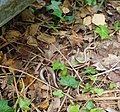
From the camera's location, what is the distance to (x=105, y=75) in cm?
176

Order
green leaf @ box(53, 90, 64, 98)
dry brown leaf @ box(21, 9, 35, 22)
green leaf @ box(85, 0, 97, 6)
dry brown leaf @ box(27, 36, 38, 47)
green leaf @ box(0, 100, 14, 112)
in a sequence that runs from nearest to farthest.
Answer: green leaf @ box(0, 100, 14, 112)
green leaf @ box(53, 90, 64, 98)
dry brown leaf @ box(27, 36, 38, 47)
dry brown leaf @ box(21, 9, 35, 22)
green leaf @ box(85, 0, 97, 6)

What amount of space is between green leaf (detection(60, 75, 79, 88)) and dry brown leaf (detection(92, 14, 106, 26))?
474mm

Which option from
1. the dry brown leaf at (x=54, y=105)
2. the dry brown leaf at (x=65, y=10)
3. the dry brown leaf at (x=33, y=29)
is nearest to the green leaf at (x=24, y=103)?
the dry brown leaf at (x=54, y=105)

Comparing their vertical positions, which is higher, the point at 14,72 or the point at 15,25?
the point at 15,25

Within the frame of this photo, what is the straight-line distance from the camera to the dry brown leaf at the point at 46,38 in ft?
6.19

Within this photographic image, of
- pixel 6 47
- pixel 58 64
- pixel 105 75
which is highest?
pixel 6 47

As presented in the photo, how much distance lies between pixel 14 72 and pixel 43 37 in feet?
0.97

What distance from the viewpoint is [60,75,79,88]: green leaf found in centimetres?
168

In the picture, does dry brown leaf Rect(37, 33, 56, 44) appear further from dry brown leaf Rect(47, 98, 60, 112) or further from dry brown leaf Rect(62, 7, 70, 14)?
dry brown leaf Rect(47, 98, 60, 112)

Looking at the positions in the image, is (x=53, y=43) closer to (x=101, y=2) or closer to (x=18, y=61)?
(x=18, y=61)

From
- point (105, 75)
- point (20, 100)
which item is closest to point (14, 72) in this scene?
point (20, 100)

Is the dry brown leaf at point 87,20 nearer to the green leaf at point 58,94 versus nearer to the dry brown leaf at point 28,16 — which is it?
the dry brown leaf at point 28,16

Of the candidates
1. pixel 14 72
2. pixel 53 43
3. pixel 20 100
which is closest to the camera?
pixel 20 100

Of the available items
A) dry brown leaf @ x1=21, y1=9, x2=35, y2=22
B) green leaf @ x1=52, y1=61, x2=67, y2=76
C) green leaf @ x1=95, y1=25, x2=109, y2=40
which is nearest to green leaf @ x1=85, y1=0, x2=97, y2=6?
green leaf @ x1=95, y1=25, x2=109, y2=40
